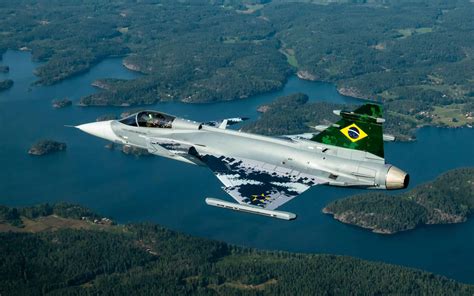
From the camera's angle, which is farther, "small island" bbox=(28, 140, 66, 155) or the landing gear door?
"small island" bbox=(28, 140, 66, 155)

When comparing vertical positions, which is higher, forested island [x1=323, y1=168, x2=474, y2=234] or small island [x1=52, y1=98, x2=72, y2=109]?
forested island [x1=323, y1=168, x2=474, y2=234]

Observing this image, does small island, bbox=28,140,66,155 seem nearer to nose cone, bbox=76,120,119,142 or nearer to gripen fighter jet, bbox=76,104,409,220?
nose cone, bbox=76,120,119,142

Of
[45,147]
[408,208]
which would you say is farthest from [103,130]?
[45,147]

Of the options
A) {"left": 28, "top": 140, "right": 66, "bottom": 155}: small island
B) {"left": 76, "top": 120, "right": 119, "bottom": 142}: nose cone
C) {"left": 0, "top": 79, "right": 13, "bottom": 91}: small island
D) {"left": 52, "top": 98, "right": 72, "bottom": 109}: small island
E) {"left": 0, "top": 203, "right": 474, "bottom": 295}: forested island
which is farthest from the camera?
{"left": 0, "top": 79, "right": 13, "bottom": 91}: small island

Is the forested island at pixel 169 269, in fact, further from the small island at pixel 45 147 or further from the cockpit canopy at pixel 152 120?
the small island at pixel 45 147

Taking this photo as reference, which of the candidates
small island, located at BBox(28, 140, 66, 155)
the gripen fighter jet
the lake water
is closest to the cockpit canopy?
the gripen fighter jet

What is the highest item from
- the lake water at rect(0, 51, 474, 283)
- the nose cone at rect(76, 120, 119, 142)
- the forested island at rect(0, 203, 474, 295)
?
the nose cone at rect(76, 120, 119, 142)

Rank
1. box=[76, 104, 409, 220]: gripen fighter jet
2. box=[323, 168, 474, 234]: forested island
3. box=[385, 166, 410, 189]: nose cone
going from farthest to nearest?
box=[323, 168, 474, 234]: forested island → box=[76, 104, 409, 220]: gripen fighter jet → box=[385, 166, 410, 189]: nose cone

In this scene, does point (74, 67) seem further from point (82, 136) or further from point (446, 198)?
point (446, 198)
